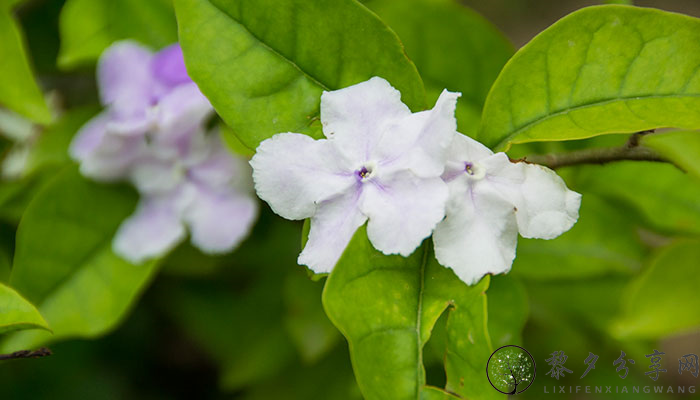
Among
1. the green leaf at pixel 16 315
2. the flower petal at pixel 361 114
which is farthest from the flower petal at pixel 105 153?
→ the flower petal at pixel 361 114

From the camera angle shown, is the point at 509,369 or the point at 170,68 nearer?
the point at 509,369

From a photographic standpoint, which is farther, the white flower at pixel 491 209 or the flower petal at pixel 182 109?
the flower petal at pixel 182 109

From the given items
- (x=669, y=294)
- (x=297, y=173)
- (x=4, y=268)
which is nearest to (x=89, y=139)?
(x=4, y=268)

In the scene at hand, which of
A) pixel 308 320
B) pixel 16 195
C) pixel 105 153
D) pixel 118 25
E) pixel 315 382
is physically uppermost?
pixel 118 25

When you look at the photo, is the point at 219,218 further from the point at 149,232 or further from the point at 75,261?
the point at 75,261

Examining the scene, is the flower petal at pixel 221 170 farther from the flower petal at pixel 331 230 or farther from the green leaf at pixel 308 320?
the flower petal at pixel 331 230

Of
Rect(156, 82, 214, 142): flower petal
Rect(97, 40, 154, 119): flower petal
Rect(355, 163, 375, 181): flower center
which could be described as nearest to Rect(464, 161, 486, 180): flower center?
Rect(355, 163, 375, 181): flower center

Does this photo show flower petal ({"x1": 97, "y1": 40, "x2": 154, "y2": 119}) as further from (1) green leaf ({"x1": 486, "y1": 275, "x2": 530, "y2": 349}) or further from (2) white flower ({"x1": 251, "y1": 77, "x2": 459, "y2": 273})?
(1) green leaf ({"x1": 486, "y1": 275, "x2": 530, "y2": 349})
